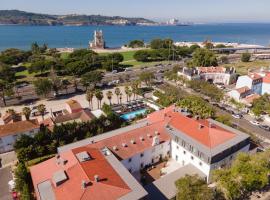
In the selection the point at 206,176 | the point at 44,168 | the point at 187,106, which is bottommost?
the point at 206,176

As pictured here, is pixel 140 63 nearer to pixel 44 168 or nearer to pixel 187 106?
pixel 187 106

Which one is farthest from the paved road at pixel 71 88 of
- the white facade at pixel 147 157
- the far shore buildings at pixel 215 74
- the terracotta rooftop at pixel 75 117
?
the white facade at pixel 147 157

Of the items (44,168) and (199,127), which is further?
(199,127)

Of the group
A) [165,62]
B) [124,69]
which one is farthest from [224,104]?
[165,62]

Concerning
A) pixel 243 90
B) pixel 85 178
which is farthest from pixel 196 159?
pixel 243 90

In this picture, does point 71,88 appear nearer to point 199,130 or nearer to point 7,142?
point 7,142

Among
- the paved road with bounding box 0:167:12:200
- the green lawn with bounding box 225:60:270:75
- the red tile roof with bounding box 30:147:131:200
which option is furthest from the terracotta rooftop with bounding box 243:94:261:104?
the paved road with bounding box 0:167:12:200

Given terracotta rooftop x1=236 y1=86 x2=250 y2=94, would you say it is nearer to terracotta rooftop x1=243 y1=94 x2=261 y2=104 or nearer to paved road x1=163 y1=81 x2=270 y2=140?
terracotta rooftop x1=243 y1=94 x2=261 y2=104
